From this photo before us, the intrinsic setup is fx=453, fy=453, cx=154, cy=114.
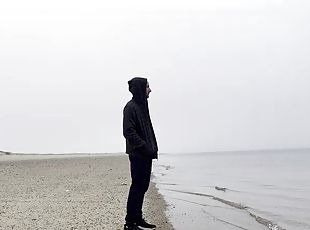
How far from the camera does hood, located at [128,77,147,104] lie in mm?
6654

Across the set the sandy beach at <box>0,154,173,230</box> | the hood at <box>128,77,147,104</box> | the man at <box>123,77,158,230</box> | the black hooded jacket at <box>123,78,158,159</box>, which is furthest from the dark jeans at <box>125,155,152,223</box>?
the sandy beach at <box>0,154,173,230</box>

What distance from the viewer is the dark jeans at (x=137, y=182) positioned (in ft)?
21.2

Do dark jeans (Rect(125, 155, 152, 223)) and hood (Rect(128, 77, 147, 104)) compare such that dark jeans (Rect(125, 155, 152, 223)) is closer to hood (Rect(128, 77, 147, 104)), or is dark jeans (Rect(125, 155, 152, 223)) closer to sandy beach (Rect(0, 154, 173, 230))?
hood (Rect(128, 77, 147, 104))

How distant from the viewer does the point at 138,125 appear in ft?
21.3

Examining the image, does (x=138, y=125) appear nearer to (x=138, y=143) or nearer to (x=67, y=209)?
(x=138, y=143)

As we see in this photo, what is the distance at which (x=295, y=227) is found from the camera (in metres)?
10.6

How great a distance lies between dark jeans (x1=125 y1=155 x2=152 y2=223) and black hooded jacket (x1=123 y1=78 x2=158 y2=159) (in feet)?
0.41

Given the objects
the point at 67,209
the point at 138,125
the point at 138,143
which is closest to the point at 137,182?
the point at 138,143

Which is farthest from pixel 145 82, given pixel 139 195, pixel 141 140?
pixel 139 195

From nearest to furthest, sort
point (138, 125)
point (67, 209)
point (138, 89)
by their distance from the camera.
Answer: point (138, 125) < point (138, 89) < point (67, 209)

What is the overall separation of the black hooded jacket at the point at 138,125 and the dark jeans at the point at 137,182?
124 mm

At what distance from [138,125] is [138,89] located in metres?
0.55

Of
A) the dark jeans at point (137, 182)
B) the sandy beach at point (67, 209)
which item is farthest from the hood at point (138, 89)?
the sandy beach at point (67, 209)

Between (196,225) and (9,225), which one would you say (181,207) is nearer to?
(196,225)
